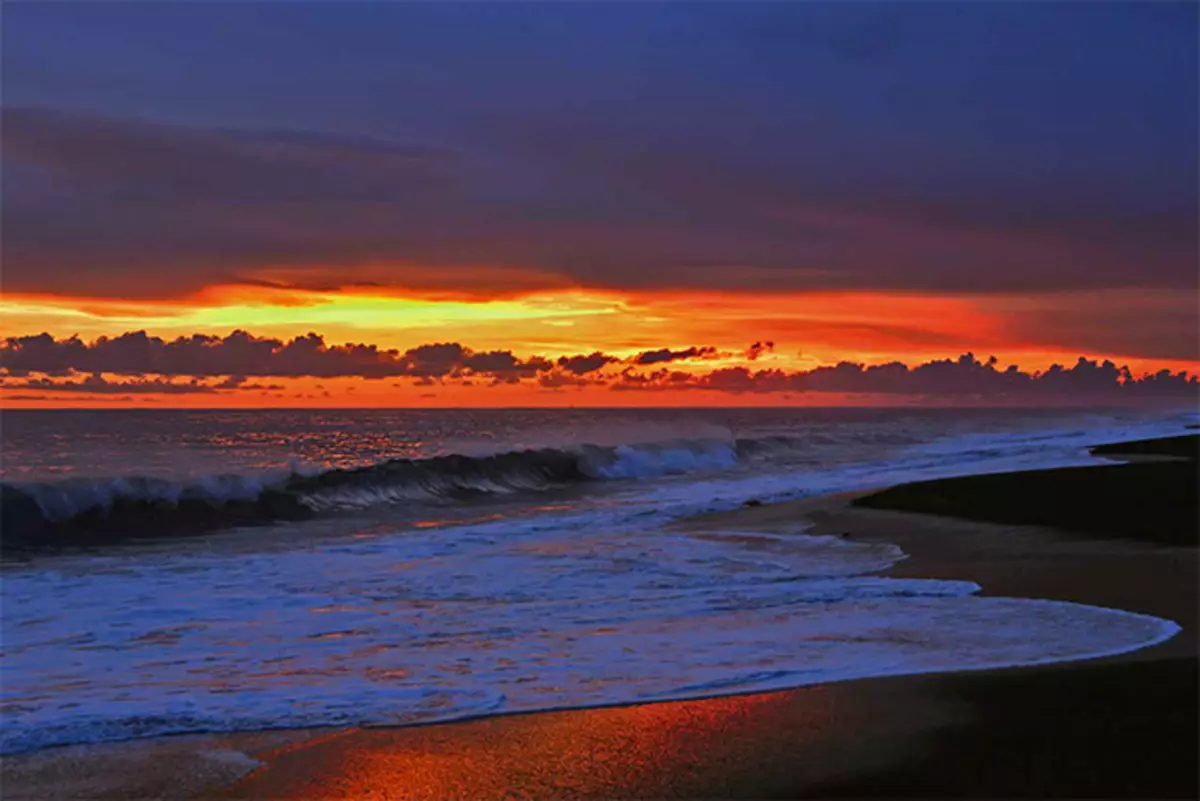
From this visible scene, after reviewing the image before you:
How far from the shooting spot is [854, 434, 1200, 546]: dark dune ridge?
18.2 metres

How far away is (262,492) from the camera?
29.0m

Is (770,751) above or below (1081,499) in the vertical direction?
below

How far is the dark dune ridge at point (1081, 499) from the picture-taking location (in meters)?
18.2

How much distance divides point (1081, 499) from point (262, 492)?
19.8 m

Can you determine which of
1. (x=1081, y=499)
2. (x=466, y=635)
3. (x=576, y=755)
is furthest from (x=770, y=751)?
(x=1081, y=499)

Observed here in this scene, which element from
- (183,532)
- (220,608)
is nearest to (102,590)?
(220,608)

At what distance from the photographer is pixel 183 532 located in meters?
23.1

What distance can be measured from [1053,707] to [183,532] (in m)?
19.3

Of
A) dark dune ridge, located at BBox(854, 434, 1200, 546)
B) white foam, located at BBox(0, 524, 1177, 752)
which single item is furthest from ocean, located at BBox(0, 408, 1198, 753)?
dark dune ridge, located at BBox(854, 434, 1200, 546)

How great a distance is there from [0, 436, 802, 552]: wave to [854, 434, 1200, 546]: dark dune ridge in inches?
553

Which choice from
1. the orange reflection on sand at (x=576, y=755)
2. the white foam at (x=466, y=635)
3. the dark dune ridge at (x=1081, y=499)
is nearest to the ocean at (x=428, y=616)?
the white foam at (x=466, y=635)

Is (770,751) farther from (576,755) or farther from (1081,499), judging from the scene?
(1081,499)

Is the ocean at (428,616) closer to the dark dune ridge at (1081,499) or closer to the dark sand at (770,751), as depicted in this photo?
the dark sand at (770,751)

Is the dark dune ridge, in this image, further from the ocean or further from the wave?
the wave
